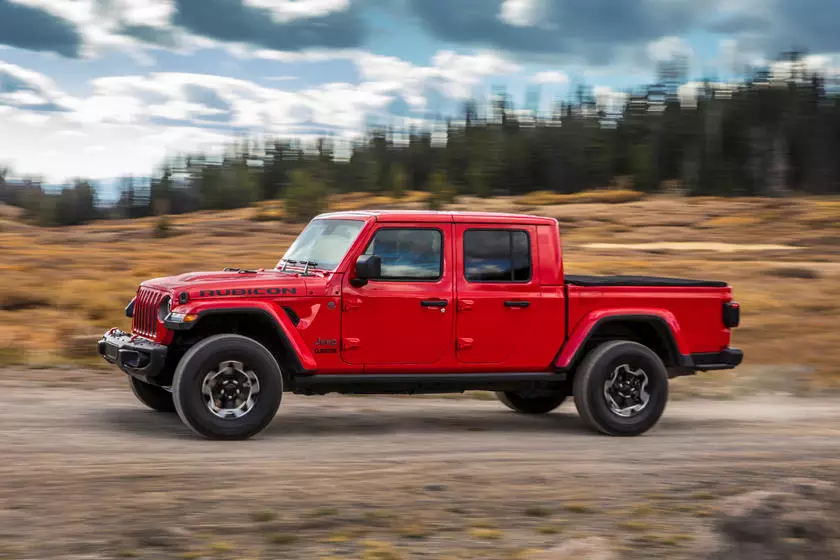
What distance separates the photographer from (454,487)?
6809 millimetres

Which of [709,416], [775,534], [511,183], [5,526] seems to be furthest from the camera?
[511,183]

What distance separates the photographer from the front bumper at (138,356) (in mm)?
8086

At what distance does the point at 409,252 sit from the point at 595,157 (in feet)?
339

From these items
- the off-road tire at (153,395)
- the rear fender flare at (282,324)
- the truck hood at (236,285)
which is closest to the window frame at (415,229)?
the truck hood at (236,285)

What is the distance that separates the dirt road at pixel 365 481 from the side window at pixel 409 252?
4.46 feet

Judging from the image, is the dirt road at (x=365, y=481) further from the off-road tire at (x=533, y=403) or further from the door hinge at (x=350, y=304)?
the door hinge at (x=350, y=304)

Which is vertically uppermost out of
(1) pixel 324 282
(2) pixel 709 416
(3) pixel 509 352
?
(1) pixel 324 282

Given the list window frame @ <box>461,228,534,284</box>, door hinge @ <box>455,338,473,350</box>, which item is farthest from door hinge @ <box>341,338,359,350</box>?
window frame @ <box>461,228,534,284</box>

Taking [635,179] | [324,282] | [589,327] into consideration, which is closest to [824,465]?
[589,327]

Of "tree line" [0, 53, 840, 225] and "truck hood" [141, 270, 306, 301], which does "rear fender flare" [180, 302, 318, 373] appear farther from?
"tree line" [0, 53, 840, 225]

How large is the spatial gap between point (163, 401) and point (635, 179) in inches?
3772

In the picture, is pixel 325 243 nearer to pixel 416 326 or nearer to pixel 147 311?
pixel 416 326

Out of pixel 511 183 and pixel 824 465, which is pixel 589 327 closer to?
pixel 824 465

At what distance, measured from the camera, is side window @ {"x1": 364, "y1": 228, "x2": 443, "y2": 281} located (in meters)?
8.63
